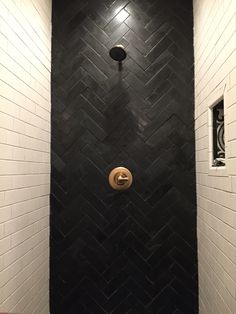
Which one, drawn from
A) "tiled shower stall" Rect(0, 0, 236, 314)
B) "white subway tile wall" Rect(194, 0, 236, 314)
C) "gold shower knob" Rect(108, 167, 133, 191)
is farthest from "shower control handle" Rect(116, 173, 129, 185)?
"white subway tile wall" Rect(194, 0, 236, 314)

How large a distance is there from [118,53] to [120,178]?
3.30ft

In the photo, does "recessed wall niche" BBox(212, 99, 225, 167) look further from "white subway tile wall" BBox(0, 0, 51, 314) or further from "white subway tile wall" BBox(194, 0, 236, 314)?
"white subway tile wall" BBox(0, 0, 51, 314)

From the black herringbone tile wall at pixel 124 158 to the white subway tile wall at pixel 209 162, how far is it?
154mm

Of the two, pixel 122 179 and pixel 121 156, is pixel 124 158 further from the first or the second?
pixel 122 179

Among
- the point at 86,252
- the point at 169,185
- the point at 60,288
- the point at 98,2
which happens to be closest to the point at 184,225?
→ the point at 169,185

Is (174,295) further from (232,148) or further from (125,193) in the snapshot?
(232,148)

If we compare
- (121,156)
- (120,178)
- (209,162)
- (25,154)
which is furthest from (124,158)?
(25,154)

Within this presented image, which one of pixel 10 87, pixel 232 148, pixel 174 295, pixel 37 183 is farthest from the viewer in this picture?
pixel 174 295

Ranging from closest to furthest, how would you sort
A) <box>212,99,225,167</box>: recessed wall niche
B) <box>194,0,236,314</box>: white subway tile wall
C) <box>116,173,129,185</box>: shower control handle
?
1. <box>194,0,236,314</box>: white subway tile wall
2. <box>212,99,225,167</box>: recessed wall niche
3. <box>116,173,129,185</box>: shower control handle

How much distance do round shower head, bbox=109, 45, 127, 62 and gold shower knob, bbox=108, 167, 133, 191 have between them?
2.95 ft

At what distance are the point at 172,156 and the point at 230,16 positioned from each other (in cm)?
126

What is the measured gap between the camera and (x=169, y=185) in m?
2.58

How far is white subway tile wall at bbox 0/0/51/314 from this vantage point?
5.56 ft

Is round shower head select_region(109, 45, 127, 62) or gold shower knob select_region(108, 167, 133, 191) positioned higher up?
round shower head select_region(109, 45, 127, 62)
